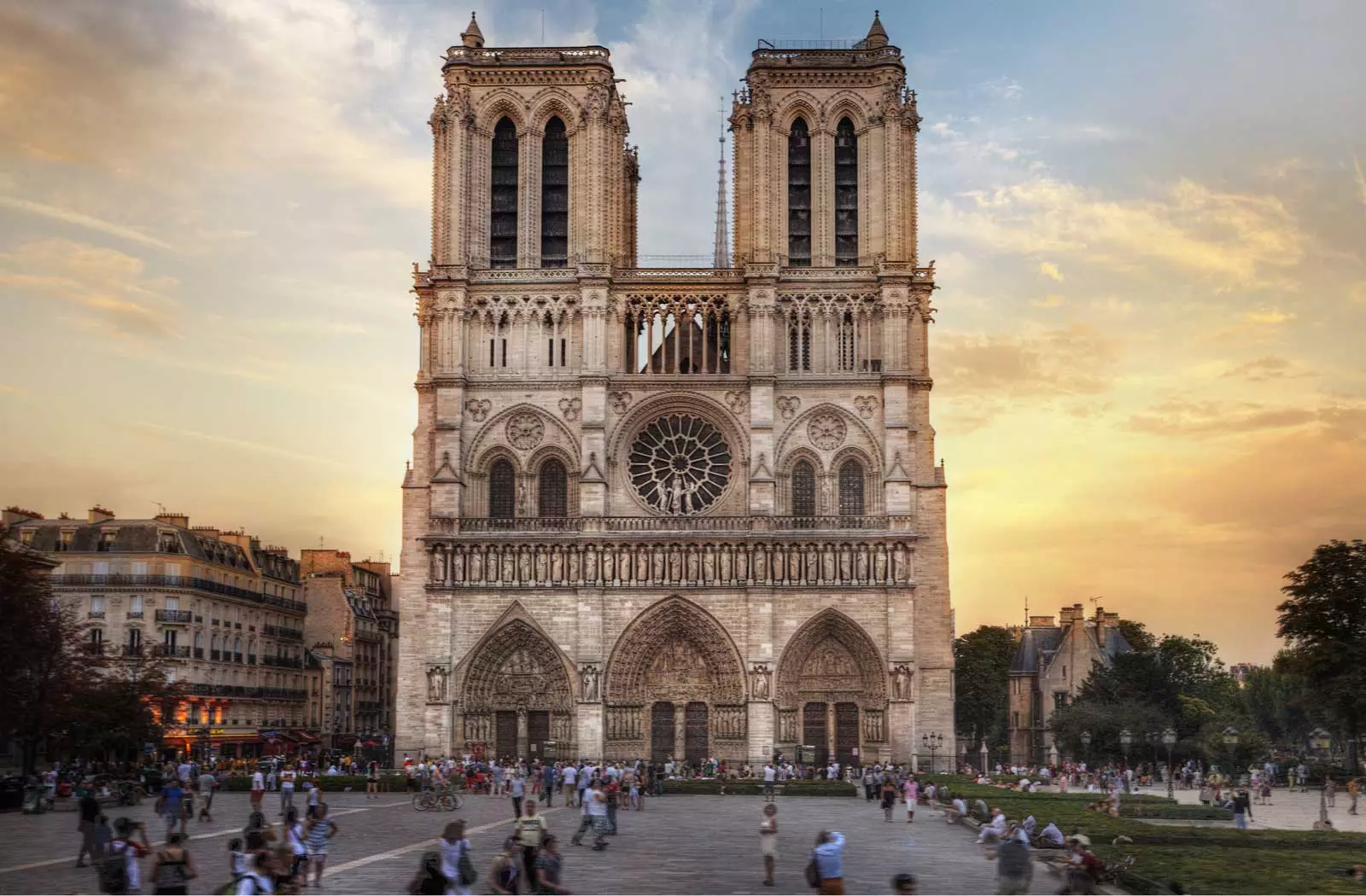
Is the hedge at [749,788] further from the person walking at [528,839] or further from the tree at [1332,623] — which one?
the person walking at [528,839]

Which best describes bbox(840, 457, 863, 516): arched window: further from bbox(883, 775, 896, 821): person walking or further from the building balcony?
the building balcony

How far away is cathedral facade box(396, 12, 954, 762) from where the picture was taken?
193ft

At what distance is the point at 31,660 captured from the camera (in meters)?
42.5

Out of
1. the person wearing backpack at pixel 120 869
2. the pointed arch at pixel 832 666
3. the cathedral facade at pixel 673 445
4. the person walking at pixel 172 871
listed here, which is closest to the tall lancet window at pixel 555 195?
the cathedral facade at pixel 673 445

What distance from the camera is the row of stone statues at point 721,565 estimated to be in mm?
58906

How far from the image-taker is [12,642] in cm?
4038

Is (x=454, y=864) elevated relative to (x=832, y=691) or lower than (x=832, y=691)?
lower

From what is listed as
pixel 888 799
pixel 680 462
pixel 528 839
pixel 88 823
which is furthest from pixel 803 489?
pixel 528 839

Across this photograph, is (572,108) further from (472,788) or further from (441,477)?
(472,788)

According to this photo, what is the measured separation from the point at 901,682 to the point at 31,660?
98.1 feet

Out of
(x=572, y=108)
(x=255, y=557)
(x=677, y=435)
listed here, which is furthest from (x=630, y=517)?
(x=255, y=557)

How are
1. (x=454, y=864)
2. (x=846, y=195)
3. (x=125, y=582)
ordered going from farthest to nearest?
(x=846, y=195), (x=125, y=582), (x=454, y=864)

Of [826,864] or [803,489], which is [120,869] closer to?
[826,864]

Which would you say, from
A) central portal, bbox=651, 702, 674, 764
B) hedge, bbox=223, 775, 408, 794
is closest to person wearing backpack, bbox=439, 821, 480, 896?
hedge, bbox=223, 775, 408, 794
